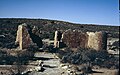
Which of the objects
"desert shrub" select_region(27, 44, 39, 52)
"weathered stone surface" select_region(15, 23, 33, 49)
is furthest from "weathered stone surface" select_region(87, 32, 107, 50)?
"weathered stone surface" select_region(15, 23, 33, 49)

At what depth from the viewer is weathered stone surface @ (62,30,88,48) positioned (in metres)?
30.5

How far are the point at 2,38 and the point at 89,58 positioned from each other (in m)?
15.0

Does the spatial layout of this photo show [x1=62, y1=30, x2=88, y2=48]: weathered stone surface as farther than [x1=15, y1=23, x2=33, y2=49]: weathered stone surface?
Yes

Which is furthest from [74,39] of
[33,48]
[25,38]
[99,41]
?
[25,38]

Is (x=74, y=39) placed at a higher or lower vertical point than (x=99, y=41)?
higher

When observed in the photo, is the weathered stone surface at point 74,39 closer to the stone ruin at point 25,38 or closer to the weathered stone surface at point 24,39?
the stone ruin at point 25,38

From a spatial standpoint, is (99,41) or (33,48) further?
(99,41)

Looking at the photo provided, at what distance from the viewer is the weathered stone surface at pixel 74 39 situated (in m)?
30.5

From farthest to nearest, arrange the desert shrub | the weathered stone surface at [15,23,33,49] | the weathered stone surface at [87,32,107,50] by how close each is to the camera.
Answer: the weathered stone surface at [87,32,107,50] → the weathered stone surface at [15,23,33,49] → the desert shrub

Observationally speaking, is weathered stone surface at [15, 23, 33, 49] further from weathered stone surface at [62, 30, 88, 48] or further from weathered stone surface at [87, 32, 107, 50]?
weathered stone surface at [87, 32, 107, 50]

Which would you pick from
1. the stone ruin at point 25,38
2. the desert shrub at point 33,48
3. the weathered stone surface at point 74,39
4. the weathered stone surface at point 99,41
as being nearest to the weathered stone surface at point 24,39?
the stone ruin at point 25,38

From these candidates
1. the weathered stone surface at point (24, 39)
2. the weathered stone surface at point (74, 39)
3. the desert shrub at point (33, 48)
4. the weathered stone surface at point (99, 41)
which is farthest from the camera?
the weathered stone surface at point (74, 39)

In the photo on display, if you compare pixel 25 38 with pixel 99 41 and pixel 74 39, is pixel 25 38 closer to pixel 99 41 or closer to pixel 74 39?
pixel 74 39

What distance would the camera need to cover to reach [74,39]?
30.5 metres
